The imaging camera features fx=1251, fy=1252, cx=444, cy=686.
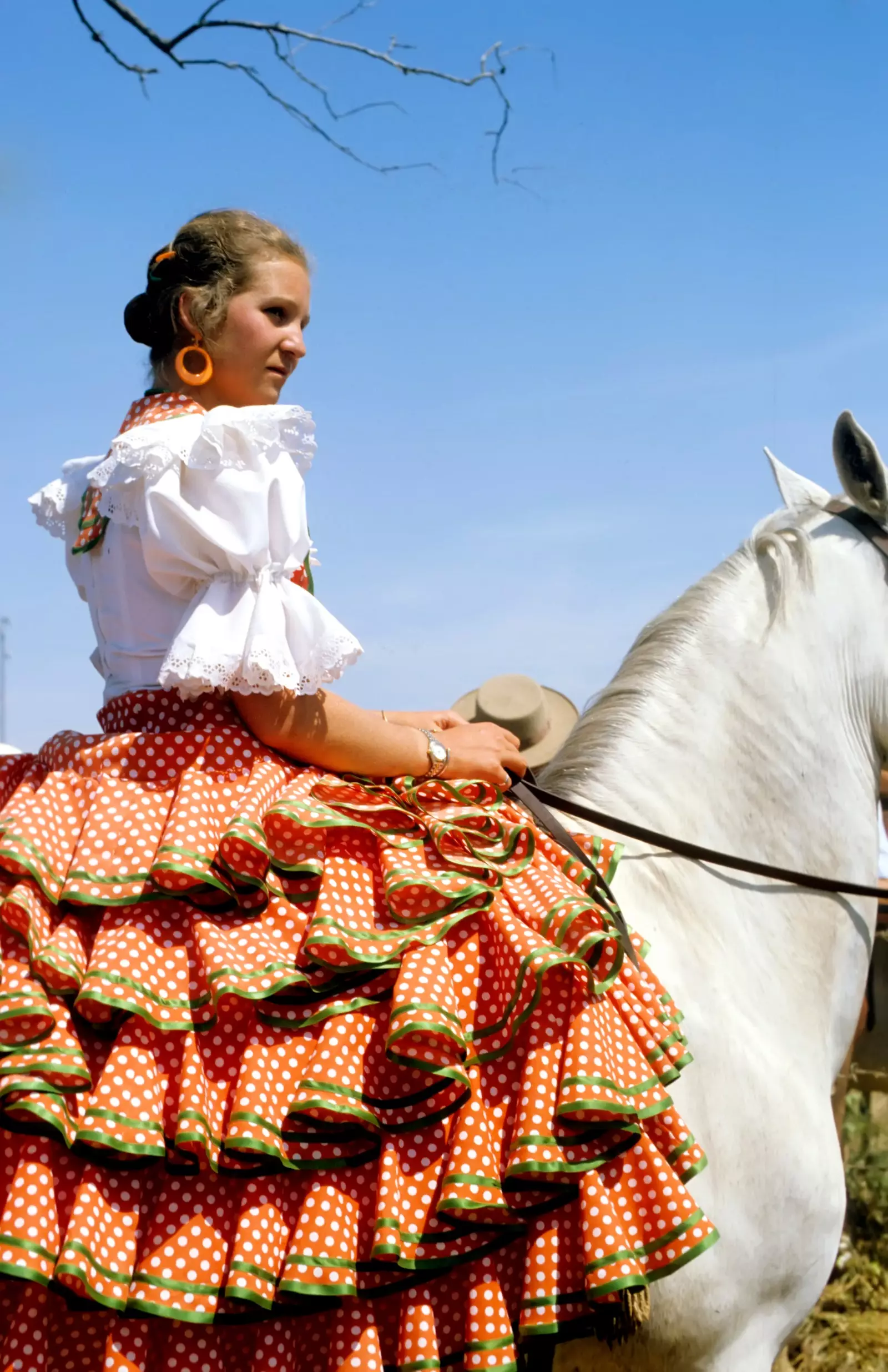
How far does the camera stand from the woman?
2117 millimetres

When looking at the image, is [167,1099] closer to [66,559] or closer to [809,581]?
[66,559]

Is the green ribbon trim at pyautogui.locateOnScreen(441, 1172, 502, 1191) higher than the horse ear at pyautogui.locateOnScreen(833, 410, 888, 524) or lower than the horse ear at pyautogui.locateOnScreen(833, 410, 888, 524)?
lower

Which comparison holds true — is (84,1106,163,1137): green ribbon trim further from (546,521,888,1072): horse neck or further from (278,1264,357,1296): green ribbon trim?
(546,521,888,1072): horse neck

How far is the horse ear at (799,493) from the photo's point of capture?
3.46 metres

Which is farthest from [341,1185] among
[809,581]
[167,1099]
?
[809,581]

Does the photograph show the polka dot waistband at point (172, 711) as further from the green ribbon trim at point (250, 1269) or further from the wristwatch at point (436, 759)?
the green ribbon trim at point (250, 1269)

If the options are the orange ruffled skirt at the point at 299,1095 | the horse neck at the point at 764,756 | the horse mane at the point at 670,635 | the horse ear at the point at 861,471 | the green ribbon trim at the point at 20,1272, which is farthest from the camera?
the horse ear at the point at 861,471

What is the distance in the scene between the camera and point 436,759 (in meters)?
2.74

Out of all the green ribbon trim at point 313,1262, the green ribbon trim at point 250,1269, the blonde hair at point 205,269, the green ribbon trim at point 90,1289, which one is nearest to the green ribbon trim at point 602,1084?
the green ribbon trim at point 313,1262

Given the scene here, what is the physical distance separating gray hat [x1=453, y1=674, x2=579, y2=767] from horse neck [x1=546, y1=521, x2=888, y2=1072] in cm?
192

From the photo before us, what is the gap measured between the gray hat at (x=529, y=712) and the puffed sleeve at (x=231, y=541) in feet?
8.89

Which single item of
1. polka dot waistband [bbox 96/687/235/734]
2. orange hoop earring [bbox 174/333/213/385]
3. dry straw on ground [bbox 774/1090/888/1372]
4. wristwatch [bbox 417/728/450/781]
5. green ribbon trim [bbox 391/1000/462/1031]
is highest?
orange hoop earring [bbox 174/333/213/385]

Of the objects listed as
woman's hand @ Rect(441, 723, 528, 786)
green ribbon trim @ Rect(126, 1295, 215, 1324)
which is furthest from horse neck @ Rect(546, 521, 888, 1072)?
green ribbon trim @ Rect(126, 1295, 215, 1324)

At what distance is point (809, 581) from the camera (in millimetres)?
3277
